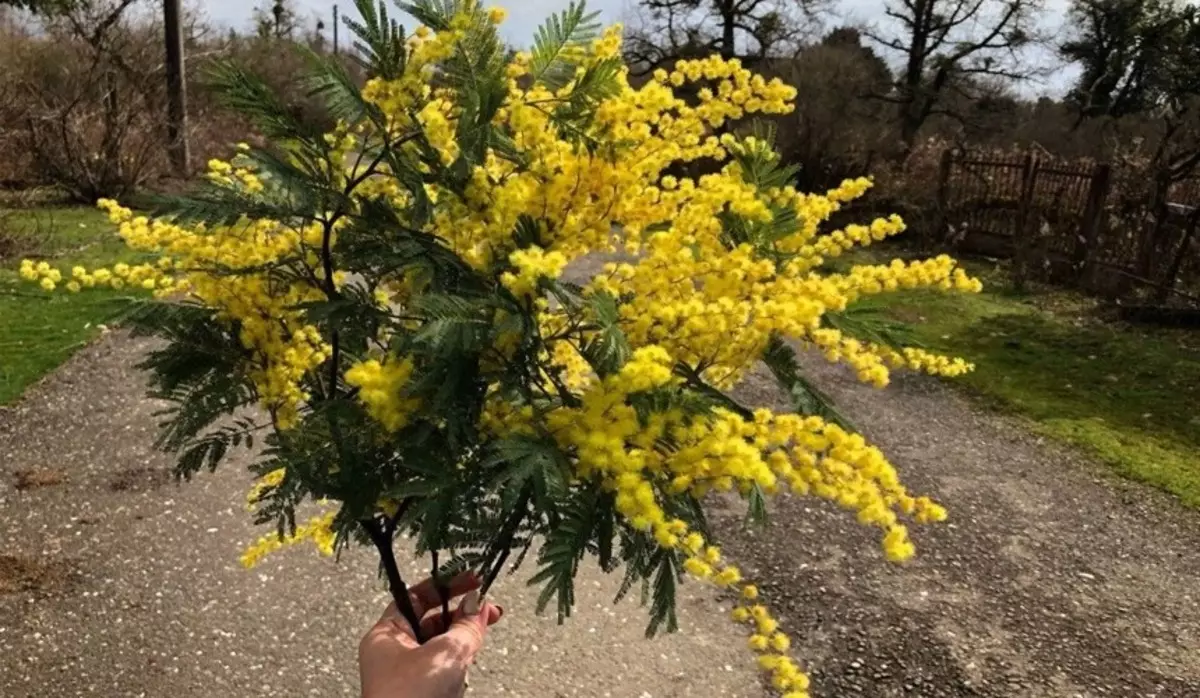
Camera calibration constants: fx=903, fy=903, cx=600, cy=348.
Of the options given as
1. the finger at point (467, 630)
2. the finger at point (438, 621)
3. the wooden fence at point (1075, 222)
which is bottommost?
the finger at point (438, 621)

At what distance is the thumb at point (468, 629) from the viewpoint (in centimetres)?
184

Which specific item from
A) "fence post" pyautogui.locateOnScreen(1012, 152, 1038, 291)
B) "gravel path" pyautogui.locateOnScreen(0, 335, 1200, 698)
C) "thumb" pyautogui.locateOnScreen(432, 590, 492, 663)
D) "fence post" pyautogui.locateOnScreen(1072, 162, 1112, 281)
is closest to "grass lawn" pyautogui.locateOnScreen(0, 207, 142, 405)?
"gravel path" pyautogui.locateOnScreen(0, 335, 1200, 698)

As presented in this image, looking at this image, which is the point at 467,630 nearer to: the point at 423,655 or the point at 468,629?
the point at 468,629

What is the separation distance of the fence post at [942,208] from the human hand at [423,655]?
1615 centimetres

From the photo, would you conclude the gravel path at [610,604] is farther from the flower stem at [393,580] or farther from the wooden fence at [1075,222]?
the wooden fence at [1075,222]

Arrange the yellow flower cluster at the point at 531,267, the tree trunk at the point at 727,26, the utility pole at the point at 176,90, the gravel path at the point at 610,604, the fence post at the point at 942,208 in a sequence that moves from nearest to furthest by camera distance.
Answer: the yellow flower cluster at the point at 531,267
the gravel path at the point at 610,604
the fence post at the point at 942,208
the utility pole at the point at 176,90
the tree trunk at the point at 727,26

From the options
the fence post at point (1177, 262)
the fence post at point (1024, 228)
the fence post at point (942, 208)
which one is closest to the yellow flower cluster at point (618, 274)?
the fence post at point (1177, 262)

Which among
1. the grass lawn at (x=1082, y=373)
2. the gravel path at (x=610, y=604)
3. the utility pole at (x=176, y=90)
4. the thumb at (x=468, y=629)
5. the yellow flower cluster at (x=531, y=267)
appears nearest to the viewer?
the yellow flower cluster at (x=531, y=267)

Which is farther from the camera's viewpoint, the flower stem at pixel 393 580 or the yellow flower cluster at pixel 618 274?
the flower stem at pixel 393 580

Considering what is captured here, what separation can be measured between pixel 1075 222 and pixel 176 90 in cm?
1589

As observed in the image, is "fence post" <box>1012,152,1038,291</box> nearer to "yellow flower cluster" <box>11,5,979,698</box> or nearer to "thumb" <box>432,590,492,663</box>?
"yellow flower cluster" <box>11,5,979,698</box>

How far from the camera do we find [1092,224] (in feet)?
43.9

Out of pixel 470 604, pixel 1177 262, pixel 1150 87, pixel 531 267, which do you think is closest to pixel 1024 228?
pixel 1177 262

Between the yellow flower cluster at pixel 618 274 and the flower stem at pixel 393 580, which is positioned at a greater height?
the yellow flower cluster at pixel 618 274
